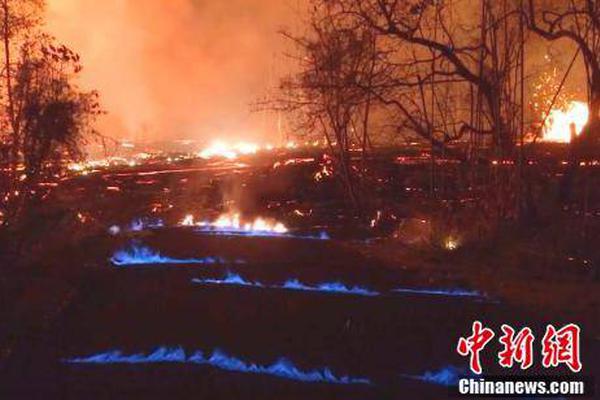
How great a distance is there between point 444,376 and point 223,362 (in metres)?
2.83

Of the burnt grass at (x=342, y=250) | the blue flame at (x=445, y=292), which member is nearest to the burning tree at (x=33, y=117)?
the burnt grass at (x=342, y=250)

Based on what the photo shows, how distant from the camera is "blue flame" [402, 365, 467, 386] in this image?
7.26 metres

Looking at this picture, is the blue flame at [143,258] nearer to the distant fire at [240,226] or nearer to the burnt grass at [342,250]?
the burnt grass at [342,250]

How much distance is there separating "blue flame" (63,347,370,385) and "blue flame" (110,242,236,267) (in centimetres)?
235

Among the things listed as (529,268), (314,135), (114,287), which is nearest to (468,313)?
(529,268)

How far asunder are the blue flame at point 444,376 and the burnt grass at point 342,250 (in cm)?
31

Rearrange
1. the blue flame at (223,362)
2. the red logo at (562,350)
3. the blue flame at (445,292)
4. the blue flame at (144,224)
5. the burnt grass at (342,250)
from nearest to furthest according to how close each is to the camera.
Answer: the red logo at (562,350)
the blue flame at (223,362)
the burnt grass at (342,250)
the blue flame at (445,292)
the blue flame at (144,224)

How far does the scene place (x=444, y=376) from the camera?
7387mm

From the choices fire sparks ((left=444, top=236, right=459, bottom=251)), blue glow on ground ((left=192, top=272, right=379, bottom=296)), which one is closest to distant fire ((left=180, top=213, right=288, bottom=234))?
blue glow on ground ((left=192, top=272, right=379, bottom=296))

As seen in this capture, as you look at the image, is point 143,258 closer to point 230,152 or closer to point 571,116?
point 571,116

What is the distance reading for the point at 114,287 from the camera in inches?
376

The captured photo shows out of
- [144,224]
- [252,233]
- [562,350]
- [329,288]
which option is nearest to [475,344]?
[562,350]

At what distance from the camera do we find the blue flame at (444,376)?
23.8 ft

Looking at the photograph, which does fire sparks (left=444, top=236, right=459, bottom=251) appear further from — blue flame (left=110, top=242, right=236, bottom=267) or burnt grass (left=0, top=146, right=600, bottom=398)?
blue flame (left=110, top=242, right=236, bottom=267)
